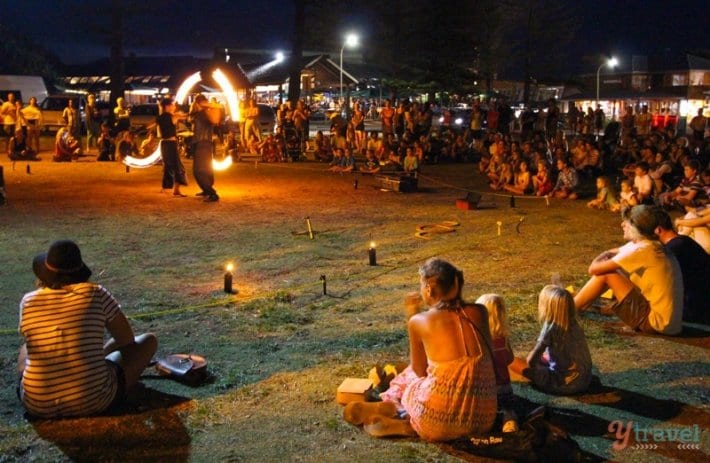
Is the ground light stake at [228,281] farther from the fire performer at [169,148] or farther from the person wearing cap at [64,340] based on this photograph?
the fire performer at [169,148]

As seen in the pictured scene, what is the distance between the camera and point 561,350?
493 centimetres

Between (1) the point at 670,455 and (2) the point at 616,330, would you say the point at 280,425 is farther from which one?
(2) the point at 616,330

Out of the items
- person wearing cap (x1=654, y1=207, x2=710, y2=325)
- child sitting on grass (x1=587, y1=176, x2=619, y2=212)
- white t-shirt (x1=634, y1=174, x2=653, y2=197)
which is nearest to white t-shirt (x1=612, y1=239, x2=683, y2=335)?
person wearing cap (x1=654, y1=207, x2=710, y2=325)

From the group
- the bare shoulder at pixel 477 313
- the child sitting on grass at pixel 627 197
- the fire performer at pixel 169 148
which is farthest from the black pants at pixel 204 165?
the bare shoulder at pixel 477 313

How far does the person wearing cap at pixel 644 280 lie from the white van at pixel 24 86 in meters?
38.8

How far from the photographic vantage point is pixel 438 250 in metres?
9.71

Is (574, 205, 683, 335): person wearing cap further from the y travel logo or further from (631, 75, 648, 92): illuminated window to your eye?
(631, 75, 648, 92): illuminated window

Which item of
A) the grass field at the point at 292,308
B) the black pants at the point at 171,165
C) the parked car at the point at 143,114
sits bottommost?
the grass field at the point at 292,308

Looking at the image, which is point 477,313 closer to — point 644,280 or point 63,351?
point 63,351

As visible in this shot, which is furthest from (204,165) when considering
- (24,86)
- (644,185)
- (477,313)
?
(24,86)

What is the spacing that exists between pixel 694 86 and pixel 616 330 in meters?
46.9

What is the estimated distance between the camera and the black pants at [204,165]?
13.9 meters

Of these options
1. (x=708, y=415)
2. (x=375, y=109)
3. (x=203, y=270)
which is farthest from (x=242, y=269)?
(x=375, y=109)

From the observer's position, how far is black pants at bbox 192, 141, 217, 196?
13.9m
